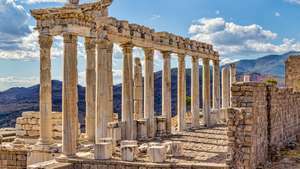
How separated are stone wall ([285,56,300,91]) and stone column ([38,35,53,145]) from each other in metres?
21.8

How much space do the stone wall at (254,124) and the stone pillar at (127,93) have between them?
9628 millimetres

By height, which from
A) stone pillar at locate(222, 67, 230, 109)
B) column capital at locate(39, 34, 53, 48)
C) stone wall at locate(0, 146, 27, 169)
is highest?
column capital at locate(39, 34, 53, 48)

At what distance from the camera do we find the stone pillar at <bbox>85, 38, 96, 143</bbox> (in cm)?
2567

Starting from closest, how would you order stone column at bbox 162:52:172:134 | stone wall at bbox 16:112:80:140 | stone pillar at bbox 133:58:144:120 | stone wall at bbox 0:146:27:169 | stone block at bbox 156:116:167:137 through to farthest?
stone wall at bbox 0:146:27:169 < stone wall at bbox 16:112:80:140 < stone block at bbox 156:116:167:137 < stone column at bbox 162:52:172:134 < stone pillar at bbox 133:58:144:120

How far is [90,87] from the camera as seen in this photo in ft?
84.8

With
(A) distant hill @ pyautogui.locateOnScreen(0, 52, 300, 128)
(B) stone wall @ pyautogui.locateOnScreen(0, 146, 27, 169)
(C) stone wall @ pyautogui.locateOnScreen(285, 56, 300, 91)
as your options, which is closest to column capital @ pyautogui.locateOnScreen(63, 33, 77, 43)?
(B) stone wall @ pyautogui.locateOnScreen(0, 146, 27, 169)

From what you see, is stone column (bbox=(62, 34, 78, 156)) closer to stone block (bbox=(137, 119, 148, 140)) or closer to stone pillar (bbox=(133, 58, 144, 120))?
stone block (bbox=(137, 119, 148, 140))

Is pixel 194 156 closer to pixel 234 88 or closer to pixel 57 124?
pixel 234 88

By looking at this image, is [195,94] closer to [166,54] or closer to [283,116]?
[166,54]

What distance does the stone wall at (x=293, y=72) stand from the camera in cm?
3753

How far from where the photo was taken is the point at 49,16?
2242cm

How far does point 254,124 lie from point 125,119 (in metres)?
12.6

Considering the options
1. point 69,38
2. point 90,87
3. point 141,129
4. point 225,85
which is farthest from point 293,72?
point 69,38

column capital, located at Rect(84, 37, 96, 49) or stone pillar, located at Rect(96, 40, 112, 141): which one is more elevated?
column capital, located at Rect(84, 37, 96, 49)
